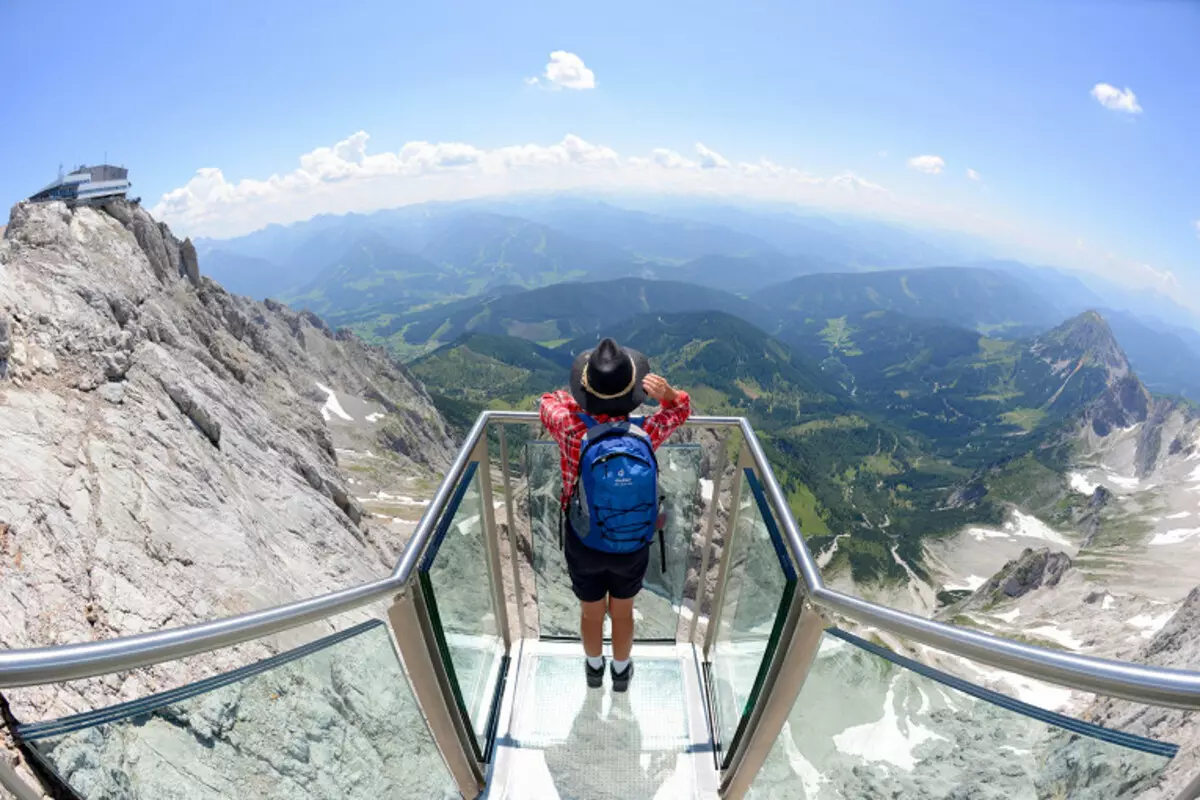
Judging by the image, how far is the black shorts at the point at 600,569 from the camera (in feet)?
13.0

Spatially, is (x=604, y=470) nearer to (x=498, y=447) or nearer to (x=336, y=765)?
(x=498, y=447)

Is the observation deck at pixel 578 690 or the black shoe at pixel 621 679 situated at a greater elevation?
the observation deck at pixel 578 690

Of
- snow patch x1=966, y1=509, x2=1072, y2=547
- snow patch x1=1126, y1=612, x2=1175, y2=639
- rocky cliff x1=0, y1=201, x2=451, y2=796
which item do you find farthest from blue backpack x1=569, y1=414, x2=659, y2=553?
snow patch x1=966, y1=509, x2=1072, y2=547

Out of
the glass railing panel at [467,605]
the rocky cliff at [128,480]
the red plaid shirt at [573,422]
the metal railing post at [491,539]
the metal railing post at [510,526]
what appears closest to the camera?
the glass railing panel at [467,605]

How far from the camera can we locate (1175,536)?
10244cm

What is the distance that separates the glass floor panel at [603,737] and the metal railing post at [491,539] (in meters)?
Result: 0.41

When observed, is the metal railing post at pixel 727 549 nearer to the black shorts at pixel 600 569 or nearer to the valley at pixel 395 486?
the valley at pixel 395 486

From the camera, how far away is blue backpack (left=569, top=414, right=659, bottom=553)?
3.60 m

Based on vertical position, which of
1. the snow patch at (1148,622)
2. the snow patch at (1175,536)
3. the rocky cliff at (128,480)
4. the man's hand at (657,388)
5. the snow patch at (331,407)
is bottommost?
the snow patch at (1175,536)

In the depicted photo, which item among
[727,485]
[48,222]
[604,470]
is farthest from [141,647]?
[48,222]

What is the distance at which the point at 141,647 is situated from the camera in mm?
1787

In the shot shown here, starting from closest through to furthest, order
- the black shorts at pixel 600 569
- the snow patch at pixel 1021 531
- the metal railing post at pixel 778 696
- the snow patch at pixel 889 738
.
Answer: the snow patch at pixel 889 738, the metal railing post at pixel 778 696, the black shorts at pixel 600 569, the snow patch at pixel 1021 531

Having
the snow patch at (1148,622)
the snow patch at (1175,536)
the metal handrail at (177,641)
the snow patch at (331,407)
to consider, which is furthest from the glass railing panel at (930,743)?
the snow patch at (1175,536)

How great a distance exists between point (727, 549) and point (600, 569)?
1283 millimetres
